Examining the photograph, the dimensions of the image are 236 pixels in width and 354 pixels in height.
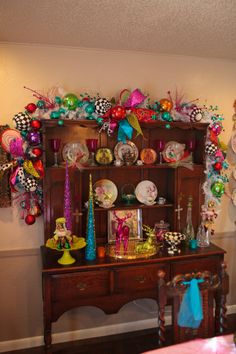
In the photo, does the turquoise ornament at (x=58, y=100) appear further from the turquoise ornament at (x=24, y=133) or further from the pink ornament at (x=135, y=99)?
the pink ornament at (x=135, y=99)

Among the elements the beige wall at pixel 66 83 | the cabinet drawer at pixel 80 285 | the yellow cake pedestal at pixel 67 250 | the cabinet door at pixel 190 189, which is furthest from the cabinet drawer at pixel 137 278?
the beige wall at pixel 66 83

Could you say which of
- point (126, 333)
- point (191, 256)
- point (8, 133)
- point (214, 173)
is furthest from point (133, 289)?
point (8, 133)

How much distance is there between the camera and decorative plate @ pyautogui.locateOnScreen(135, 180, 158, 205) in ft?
8.07

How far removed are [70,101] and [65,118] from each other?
0.44 feet

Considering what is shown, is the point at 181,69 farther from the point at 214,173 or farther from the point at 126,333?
the point at 126,333

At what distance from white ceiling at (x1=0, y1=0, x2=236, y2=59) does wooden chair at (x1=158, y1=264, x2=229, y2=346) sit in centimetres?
145

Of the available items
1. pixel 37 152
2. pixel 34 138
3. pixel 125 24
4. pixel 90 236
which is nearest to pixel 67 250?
pixel 90 236

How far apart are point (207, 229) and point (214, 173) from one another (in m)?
0.51

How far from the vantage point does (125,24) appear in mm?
1841

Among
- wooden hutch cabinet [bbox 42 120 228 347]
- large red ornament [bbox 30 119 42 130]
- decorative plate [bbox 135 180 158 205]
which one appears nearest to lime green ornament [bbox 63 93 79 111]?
wooden hutch cabinet [bbox 42 120 228 347]

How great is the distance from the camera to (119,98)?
2426mm

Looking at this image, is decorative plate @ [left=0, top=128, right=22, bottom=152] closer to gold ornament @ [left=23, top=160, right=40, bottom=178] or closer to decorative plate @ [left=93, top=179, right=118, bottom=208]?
gold ornament @ [left=23, top=160, right=40, bottom=178]

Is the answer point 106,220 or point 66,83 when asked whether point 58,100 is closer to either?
point 66,83

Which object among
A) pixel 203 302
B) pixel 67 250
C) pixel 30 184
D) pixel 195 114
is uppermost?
pixel 195 114
